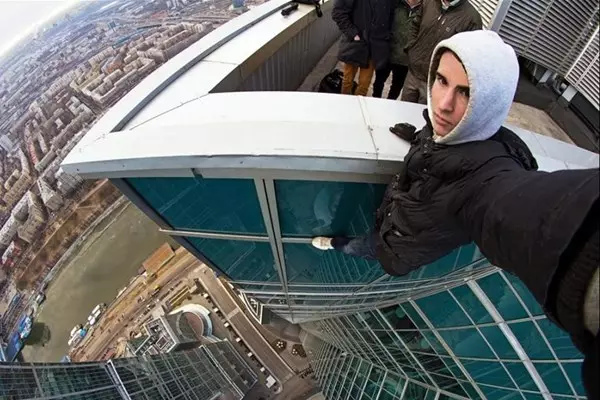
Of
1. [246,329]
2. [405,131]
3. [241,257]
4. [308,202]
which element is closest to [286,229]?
[308,202]

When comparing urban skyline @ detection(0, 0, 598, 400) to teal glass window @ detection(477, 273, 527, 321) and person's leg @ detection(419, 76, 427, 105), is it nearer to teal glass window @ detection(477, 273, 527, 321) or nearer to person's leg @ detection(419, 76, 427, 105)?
teal glass window @ detection(477, 273, 527, 321)

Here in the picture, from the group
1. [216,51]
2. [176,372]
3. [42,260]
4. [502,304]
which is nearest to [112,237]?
[42,260]

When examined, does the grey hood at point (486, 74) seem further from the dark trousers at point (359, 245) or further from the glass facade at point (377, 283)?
the dark trousers at point (359, 245)

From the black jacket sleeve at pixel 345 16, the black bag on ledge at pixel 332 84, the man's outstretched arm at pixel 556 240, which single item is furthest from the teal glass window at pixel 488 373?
the black jacket sleeve at pixel 345 16

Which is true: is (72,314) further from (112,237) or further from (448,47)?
(448,47)

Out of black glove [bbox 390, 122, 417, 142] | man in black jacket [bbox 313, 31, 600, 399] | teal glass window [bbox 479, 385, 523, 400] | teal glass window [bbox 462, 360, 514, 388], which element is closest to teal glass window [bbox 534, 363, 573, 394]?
teal glass window [bbox 462, 360, 514, 388]

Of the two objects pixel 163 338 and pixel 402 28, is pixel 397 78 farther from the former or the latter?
pixel 163 338
